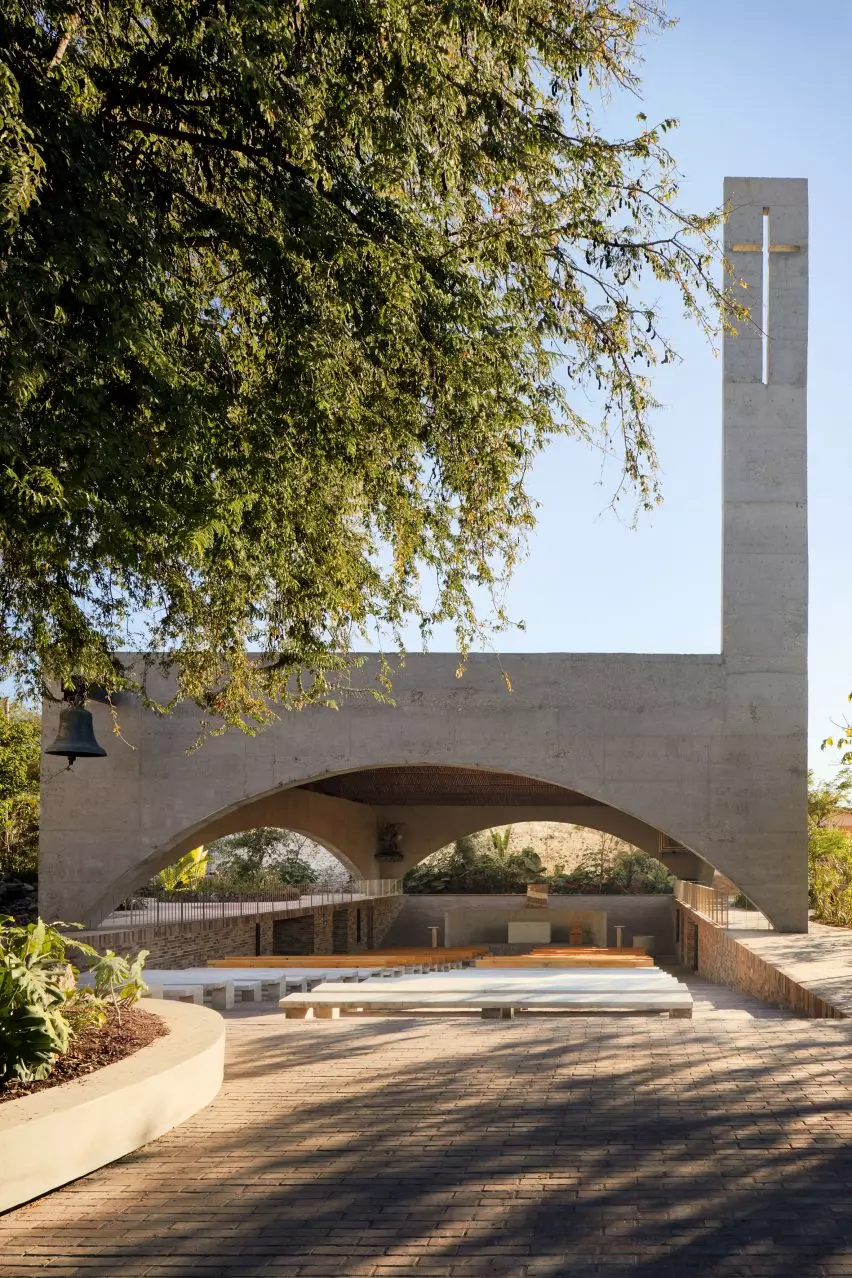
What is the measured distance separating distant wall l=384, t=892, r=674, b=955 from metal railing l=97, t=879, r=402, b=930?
831 millimetres

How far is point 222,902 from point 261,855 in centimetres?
1705

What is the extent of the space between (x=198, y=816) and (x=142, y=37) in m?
13.0

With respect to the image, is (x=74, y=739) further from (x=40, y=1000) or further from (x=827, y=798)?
(x=827, y=798)

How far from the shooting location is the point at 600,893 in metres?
33.4

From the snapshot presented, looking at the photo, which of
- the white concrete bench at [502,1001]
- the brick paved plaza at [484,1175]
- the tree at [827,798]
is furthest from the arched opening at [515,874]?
the brick paved plaza at [484,1175]

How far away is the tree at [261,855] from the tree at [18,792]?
13273mm

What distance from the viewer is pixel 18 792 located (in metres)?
21.8

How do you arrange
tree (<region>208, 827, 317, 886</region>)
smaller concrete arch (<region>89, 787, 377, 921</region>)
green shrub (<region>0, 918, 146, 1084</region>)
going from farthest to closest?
tree (<region>208, 827, 317, 886</region>) < smaller concrete arch (<region>89, 787, 377, 921</region>) < green shrub (<region>0, 918, 146, 1084</region>)

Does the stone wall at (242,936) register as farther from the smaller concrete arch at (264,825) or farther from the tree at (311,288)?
the tree at (311,288)

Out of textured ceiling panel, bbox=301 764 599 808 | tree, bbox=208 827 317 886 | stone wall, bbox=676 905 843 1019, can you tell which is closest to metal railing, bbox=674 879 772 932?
stone wall, bbox=676 905 843 1019

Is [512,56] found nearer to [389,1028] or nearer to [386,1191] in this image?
[386,1191]

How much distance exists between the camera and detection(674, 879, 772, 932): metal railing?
1948 cm

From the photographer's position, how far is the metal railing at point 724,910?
19484mm

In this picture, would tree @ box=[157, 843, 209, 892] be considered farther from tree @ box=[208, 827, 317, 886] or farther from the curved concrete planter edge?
the curved concrete planter edge
